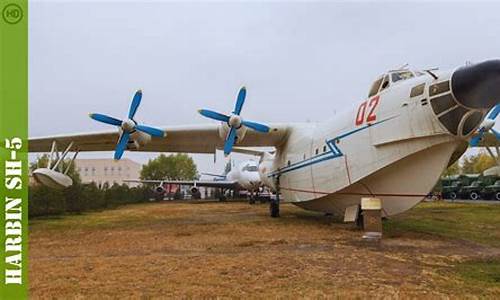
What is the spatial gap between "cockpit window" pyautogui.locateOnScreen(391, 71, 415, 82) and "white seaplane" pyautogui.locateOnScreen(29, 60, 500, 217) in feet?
0.08

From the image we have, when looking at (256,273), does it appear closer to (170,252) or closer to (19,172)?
(170,252)

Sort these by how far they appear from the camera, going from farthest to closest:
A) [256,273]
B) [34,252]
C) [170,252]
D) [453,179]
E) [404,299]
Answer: [453,179] < [34,252] < [170,252] < [256,273] < [404,299]

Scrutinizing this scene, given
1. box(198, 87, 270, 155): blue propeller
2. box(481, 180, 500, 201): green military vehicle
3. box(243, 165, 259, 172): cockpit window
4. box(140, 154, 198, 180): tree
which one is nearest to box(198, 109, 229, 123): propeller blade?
box(198, 87, 270, 155): blue propeller

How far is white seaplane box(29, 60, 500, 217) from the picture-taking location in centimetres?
827

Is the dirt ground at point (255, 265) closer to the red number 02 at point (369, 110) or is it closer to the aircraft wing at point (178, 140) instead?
the red number 02 at point (369, 110)

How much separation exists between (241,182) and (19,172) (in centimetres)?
2505

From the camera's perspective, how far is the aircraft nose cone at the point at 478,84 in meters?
7.47

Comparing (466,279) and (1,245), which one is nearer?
(466,279)

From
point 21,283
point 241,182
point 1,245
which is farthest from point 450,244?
point 241,182

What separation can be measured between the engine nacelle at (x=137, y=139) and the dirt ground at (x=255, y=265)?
3.85 metres

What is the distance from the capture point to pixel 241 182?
32.0 meters

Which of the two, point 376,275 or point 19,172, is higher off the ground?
point 19,172

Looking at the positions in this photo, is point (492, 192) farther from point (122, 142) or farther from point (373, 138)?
point (122, 142)

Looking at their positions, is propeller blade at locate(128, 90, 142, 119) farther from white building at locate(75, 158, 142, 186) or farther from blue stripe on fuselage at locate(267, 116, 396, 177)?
white building at locate(75, 158, 142, 186)
